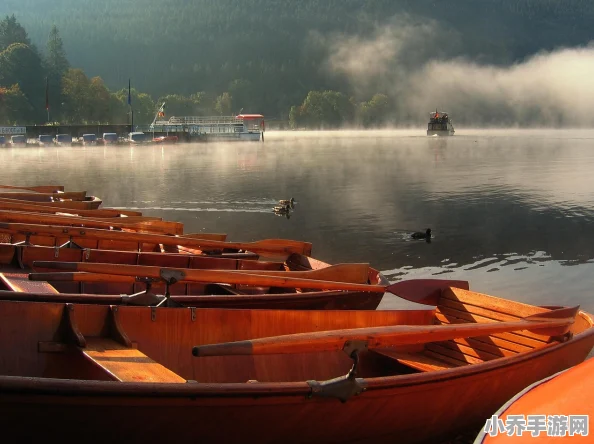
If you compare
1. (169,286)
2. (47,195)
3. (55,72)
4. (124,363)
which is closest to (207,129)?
(55,72)

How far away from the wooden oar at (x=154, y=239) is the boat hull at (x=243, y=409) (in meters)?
6.69

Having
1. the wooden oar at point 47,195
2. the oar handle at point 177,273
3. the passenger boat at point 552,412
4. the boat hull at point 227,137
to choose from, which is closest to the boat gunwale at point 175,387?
the passenger boat at point 552,412

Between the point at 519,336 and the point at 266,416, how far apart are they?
4.96 metres

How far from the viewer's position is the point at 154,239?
16766mm

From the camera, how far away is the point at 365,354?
11969 mm

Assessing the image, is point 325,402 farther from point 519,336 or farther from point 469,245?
point 469,245

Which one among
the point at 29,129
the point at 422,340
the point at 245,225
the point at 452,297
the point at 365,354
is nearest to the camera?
the point at 422,340

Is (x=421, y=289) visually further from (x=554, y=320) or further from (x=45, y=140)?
(x=45, y=140)

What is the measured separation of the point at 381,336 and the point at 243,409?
5.98 feet

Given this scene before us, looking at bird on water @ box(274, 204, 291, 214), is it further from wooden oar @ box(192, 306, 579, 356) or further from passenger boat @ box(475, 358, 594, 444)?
passenger boat @ box(475, 358, 594, 444)

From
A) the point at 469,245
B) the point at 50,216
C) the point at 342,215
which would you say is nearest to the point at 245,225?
the point at 342,215

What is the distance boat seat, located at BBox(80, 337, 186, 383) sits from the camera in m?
8.79

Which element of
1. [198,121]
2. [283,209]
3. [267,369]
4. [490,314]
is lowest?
[283,209]

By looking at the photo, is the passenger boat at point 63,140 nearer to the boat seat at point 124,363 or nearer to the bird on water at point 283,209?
the bird on water at point 283,209
